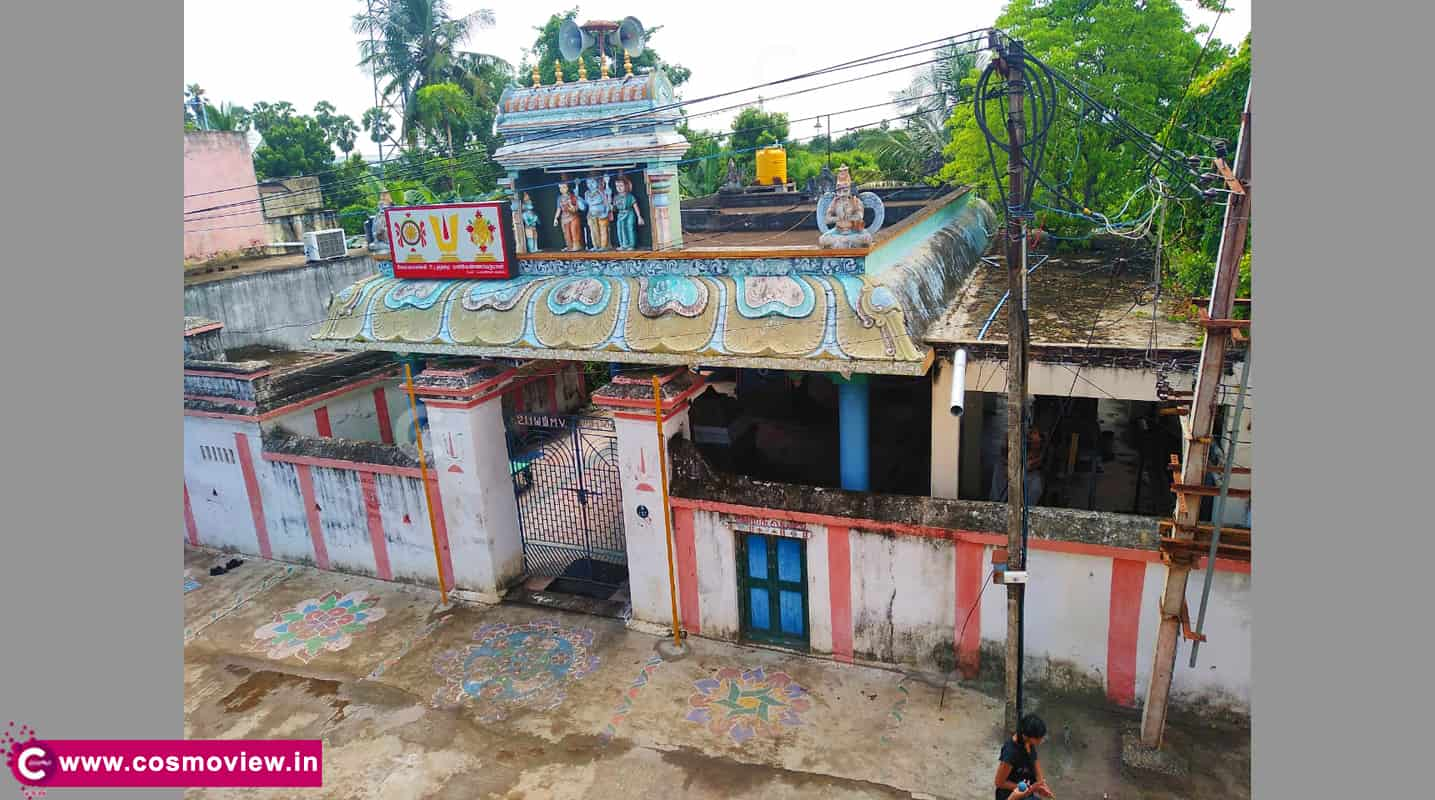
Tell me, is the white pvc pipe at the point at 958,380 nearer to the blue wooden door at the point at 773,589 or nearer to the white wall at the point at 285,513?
the blue wooden door at the point at 773,589

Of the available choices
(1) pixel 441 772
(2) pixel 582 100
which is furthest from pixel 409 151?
(1) pixel 441 772

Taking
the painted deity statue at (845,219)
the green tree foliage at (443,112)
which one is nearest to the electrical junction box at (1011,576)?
the painted deity statue at (845,219)

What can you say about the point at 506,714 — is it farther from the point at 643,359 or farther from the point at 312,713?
the point at 643,359

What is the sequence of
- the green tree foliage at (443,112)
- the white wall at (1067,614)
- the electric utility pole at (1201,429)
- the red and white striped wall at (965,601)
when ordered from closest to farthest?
the electric utility pole at (1201,429), the red and white striped wall at (965,601), the white wall at (1067,614), the green tree foliage at (443,112)

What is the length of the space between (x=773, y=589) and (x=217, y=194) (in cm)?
2308

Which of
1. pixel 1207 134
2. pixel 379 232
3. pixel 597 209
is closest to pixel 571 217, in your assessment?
pixel 597 209

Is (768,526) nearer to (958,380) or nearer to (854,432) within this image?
(854,432)

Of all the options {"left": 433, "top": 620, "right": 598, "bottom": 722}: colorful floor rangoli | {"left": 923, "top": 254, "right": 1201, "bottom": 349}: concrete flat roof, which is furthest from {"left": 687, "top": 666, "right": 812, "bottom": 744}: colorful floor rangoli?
{"left": 923, "top": 254, "right": 1201, "bottom": 349}: concrete flat roof

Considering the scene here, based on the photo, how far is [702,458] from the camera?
11.0m

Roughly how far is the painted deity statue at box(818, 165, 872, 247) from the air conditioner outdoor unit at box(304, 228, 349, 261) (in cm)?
1729

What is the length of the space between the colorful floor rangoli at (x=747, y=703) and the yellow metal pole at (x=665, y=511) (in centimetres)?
100

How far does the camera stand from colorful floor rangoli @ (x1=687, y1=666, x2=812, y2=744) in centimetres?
982

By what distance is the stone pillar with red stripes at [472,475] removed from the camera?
474 inches

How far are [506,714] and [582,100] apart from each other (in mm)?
7901
